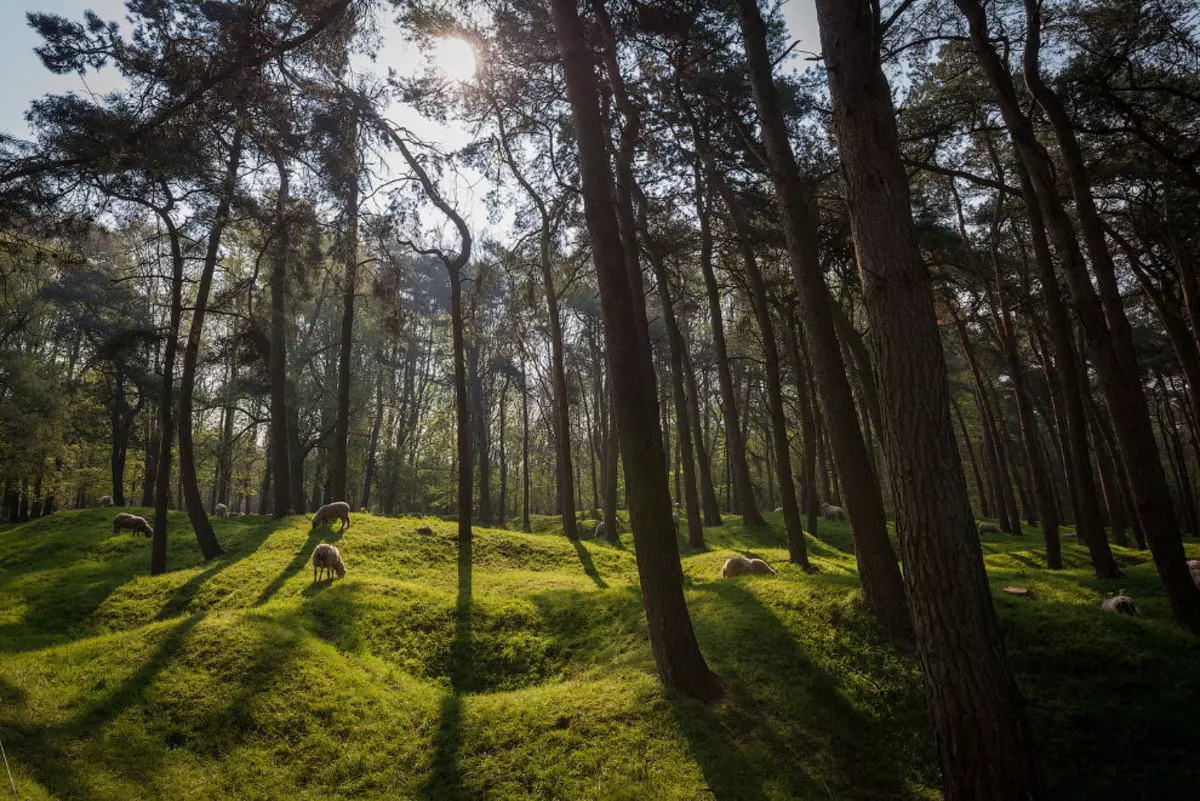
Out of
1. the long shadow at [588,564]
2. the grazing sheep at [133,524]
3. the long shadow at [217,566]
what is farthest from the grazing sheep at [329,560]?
the grazing sheep at [133,524]

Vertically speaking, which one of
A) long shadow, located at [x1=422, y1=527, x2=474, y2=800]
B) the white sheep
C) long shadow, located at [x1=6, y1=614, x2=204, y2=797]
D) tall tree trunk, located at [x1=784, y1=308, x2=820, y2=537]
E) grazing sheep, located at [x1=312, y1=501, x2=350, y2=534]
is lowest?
long shadow, located at [x1=422, y1=527, x2=474, y2=800]

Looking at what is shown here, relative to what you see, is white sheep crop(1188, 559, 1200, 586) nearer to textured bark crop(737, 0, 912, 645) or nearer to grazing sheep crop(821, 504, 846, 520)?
textured bark crop(737, 0, 912, 645)

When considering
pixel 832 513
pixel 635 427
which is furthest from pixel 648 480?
pixel 832 513

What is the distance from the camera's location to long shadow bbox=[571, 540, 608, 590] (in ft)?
40.1

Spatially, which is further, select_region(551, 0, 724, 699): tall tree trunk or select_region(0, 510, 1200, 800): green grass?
select_region(551, 0, 724, 699): tall tree trunk

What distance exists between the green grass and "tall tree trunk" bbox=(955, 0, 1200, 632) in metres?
0.86

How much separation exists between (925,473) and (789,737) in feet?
9.97

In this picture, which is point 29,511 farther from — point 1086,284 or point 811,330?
point 1086,284

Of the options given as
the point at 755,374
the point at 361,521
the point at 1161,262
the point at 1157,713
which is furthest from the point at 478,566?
the point at 1161,262

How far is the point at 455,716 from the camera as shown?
20.1ft

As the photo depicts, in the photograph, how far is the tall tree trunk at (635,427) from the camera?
5.79 meters

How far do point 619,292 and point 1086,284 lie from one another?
6.66 metres

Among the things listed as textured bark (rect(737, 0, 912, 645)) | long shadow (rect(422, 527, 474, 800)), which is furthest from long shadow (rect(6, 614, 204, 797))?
textured bark (rect(737, 0, 912, 645))

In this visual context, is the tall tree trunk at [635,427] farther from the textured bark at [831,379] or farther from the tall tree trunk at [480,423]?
the tall tree trunk at [480,423]
